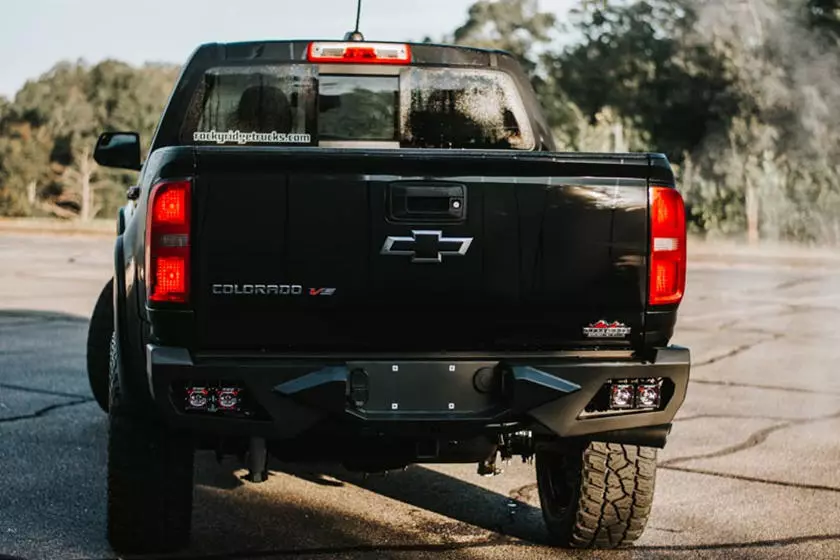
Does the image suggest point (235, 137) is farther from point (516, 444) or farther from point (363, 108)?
point (516, 444)

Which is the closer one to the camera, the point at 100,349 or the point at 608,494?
the point at 608,494

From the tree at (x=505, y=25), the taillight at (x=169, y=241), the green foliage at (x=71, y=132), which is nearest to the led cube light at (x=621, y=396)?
the taillight at (x=169, y=241)

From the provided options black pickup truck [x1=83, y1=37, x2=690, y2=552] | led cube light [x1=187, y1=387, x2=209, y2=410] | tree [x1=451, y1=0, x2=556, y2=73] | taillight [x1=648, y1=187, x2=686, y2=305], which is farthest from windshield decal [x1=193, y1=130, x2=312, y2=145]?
tree [x1=451, y1=0, x2=556, y2=73]

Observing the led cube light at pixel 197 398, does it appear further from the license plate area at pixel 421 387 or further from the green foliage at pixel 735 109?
the green foliage at pixel 735 109

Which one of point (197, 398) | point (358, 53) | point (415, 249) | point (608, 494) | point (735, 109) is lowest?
point (608, 494)

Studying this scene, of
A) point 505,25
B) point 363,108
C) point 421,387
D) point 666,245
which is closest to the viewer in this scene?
point 421,387

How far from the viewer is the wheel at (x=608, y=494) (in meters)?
4.86

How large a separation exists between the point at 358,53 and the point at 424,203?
1717mm

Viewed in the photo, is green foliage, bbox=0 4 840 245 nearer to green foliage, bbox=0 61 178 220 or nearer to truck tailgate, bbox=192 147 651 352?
green foliage, bbox=0 61 178 220

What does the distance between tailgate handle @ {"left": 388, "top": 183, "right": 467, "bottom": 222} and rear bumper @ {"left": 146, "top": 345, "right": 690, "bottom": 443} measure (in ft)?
1.53

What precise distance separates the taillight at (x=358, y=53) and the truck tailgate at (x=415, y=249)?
158 cm

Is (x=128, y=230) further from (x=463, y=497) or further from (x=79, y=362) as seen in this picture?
(x=79, y=362)

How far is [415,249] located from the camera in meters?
4.16

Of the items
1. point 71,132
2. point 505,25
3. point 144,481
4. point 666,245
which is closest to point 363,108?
→ point 666,245
